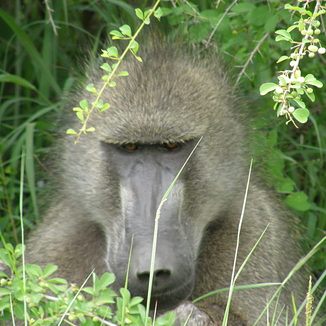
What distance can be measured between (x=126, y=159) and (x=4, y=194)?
1518 mm

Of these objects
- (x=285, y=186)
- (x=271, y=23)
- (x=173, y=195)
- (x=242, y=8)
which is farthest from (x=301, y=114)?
(x=285, y=186)

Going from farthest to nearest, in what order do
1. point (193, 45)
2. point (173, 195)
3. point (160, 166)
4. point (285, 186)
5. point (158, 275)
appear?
1. point (285, 186)
2. point (193, 45)
3. point (160, 166)
4. point (173, 195)
5. point (158, 275)

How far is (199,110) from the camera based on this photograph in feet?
8.79

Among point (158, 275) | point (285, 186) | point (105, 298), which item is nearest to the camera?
point (105, 298)

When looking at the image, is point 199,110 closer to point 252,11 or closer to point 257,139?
point 257,139

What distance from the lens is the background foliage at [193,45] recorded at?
312 centimetres

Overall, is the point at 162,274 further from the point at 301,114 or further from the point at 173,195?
the point at 301,114

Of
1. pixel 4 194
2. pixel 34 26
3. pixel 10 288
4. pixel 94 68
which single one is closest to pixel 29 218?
pixel 4 194

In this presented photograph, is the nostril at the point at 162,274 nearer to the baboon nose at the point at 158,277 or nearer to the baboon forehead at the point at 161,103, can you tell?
the baboon nose at the point at 158,277

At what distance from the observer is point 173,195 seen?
2434 mm

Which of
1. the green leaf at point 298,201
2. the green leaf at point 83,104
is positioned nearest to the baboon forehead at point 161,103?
the green leaf at point 83,104

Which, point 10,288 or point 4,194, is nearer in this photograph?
point 10,288

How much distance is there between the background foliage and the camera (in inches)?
123

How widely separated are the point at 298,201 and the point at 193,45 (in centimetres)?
113
